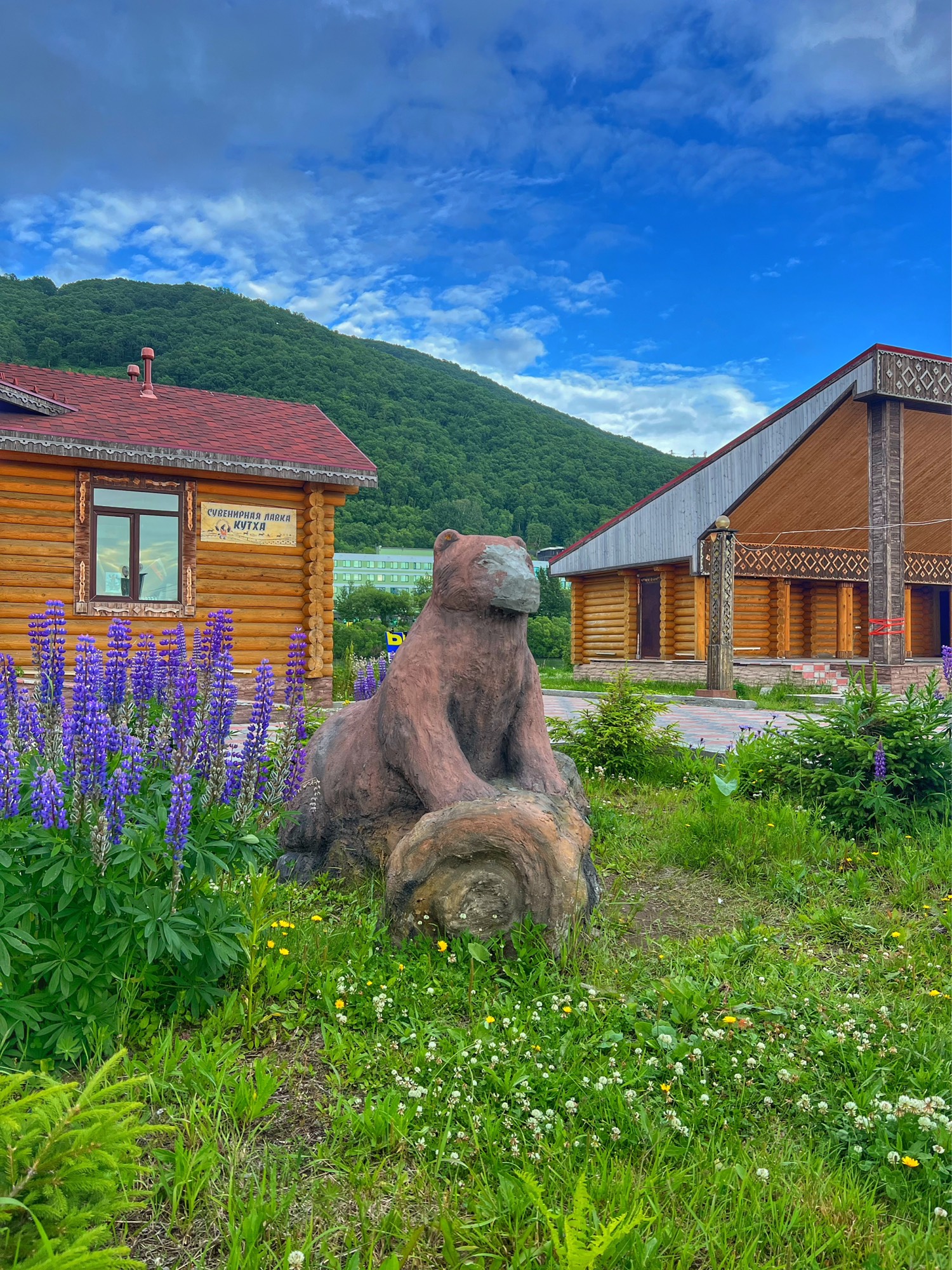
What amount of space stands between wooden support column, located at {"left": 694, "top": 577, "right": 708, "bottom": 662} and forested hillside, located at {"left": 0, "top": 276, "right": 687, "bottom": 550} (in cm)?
1586

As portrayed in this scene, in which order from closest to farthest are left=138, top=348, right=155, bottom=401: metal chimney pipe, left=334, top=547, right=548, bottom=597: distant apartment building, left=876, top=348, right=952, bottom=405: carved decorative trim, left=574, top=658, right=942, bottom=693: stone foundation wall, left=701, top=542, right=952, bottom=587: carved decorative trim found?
1. left=138, top=348, right=155, bottom=401: metal chimney pipe
2. left=876, top=348, right=952, bottom=405: carved decorative trim
3. left=574, top=658, right=942, bottom=693: stone foundation wall
4. left=701, top=542, right=952, bottom=587: carved decorative trim
5. left=334, top=547, right=548, bottom=597: distant apartment building

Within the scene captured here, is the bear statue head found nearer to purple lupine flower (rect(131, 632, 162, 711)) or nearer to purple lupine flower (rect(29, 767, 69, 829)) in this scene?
purple lupine flower (rect(131, 632, 162, 711))

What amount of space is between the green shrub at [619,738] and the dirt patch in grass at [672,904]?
214 centimetres

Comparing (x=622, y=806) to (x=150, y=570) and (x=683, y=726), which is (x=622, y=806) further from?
(x=150, y=570)

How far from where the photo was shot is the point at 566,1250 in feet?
4.99

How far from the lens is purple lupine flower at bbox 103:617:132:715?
2.58 metres

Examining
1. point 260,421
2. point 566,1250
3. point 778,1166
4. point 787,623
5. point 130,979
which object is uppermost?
point 260,421

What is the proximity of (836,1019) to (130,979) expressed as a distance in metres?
2.39

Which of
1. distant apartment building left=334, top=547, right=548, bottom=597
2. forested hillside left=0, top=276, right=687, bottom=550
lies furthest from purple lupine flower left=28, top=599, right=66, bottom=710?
distant apartment building left=334, top=547, right=548, bottom=597

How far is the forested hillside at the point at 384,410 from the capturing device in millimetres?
37969

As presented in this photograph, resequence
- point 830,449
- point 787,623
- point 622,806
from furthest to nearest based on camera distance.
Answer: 1. point 787,623
2. point 830,449
3. point 622,806

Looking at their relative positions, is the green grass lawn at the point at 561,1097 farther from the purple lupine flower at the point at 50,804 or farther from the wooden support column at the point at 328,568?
the wooden support column at the point at 328,568

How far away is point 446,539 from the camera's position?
3775mm

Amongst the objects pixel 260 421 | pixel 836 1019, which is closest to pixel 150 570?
pixel 260 421
